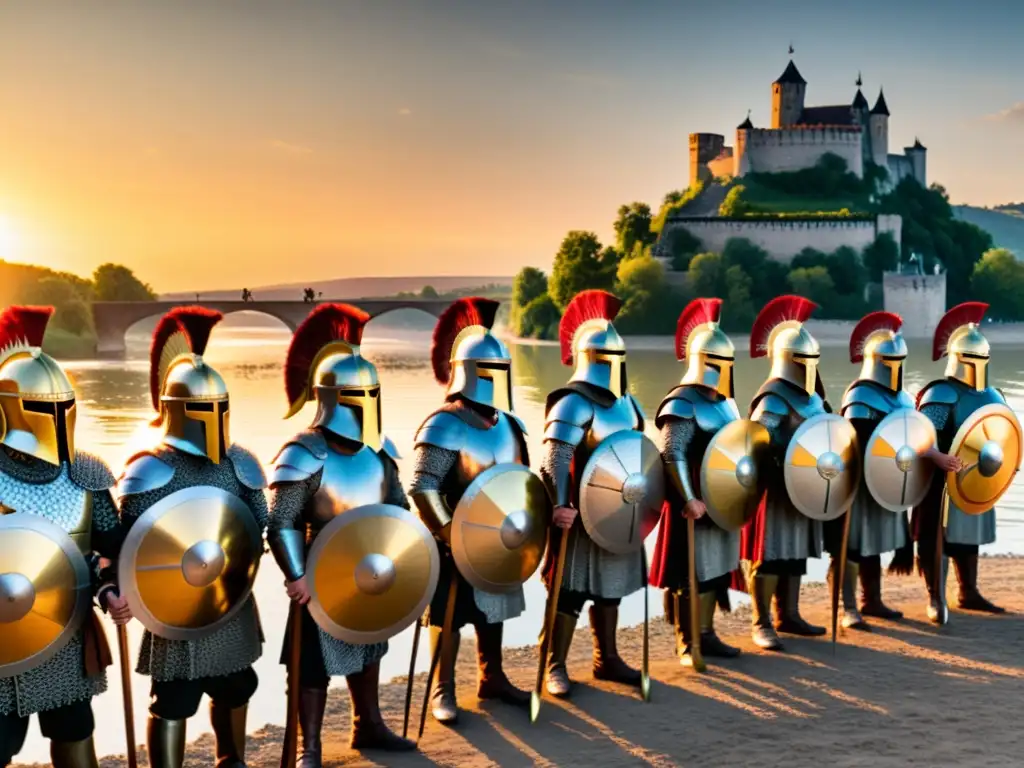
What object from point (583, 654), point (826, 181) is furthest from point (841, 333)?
point (583, 654)

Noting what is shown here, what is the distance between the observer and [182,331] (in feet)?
15.3

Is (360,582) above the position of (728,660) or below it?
above

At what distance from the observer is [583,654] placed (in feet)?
23.9

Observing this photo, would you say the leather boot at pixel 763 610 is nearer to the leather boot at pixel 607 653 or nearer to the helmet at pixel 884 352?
the leather boot at pixel 607 653

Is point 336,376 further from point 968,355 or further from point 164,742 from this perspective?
point 968,355

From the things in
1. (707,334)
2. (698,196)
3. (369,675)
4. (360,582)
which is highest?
(698,196)

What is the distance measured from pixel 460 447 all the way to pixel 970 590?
3962 mm

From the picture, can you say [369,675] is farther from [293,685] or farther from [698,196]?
[698,196]

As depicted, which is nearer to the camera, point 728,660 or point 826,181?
point 728,660

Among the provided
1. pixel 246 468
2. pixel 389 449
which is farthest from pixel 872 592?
pixel 246 468

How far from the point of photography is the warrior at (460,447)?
5289 millimetres

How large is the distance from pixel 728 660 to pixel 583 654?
3.38ft

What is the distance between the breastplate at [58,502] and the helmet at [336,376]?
979 millimetres

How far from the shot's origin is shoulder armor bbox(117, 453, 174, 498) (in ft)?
14.3
